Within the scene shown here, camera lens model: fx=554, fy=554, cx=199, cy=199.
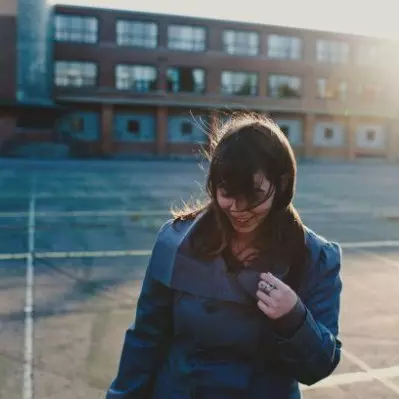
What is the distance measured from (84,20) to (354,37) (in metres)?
23.8

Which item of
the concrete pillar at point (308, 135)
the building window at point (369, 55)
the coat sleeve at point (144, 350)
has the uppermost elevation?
the building window at point (369, 55)

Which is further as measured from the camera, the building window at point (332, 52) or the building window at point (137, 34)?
the building window at point (332, 52)

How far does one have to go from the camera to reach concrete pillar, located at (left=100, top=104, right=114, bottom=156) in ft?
144

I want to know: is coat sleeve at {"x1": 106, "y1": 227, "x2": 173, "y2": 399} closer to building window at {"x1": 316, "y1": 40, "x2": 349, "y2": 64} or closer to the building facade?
the building facade

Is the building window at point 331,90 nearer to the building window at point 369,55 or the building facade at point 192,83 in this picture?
the building facade at point 192,83

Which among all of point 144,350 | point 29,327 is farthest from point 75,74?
point 144,350

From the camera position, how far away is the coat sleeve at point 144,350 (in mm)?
2018

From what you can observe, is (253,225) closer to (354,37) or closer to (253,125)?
(253,125)

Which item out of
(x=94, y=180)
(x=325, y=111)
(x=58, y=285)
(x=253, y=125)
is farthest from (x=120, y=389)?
(x=325, y=111)

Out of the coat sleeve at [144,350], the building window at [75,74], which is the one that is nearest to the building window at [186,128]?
the building window at [75,74]

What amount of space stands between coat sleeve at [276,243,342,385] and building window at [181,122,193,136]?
44543mm

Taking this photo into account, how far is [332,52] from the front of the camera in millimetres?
49562

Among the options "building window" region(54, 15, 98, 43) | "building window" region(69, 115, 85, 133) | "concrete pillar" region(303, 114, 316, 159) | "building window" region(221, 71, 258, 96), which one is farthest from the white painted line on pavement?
"concrete pillar" region(303, 114, 316, 159)

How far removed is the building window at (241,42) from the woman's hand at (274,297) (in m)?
46.9
